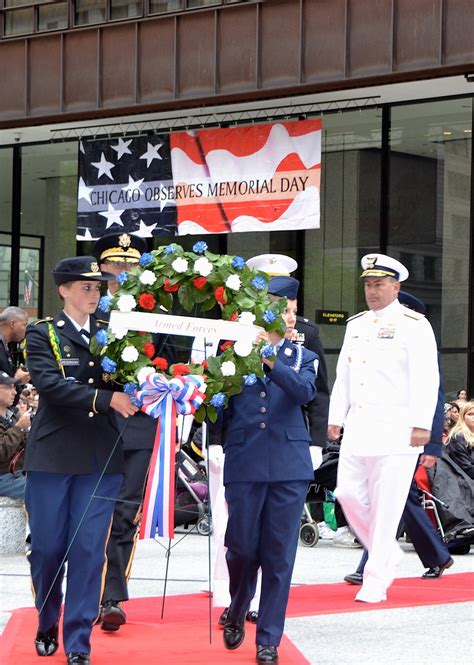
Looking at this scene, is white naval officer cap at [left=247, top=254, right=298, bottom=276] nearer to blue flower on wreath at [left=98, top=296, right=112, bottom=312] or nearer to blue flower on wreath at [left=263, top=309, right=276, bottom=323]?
→ blue flower on wreath at [left=263, top=309, right=276, bottom=323]

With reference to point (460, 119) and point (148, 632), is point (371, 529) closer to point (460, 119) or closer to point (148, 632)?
point (148, 632)

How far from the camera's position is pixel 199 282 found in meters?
6.54

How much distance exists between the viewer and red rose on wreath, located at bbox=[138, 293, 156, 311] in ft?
21.4

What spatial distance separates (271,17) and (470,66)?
297 cm

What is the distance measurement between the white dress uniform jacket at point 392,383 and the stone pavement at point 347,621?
118cm

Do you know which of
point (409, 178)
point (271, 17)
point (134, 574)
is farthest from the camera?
point (409, 178)

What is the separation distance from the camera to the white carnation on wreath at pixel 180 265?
651 centimetres

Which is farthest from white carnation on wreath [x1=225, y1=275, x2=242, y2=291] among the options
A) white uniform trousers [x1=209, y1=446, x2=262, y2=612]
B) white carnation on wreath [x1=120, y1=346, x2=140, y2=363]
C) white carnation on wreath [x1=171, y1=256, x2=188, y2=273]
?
white uniform trousers [x1=209, y1=446, x2=262, y2=612]

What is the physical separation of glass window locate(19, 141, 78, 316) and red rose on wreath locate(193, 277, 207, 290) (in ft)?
52.7

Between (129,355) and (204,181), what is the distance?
13.1 m

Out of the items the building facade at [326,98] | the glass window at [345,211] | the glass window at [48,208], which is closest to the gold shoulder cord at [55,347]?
the building facade at [326,98]

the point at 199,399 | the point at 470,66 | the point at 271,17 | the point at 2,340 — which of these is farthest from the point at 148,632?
the point at 271,17

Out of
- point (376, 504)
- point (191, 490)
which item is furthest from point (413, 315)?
point (191, 490)

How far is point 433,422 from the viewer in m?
9.03
